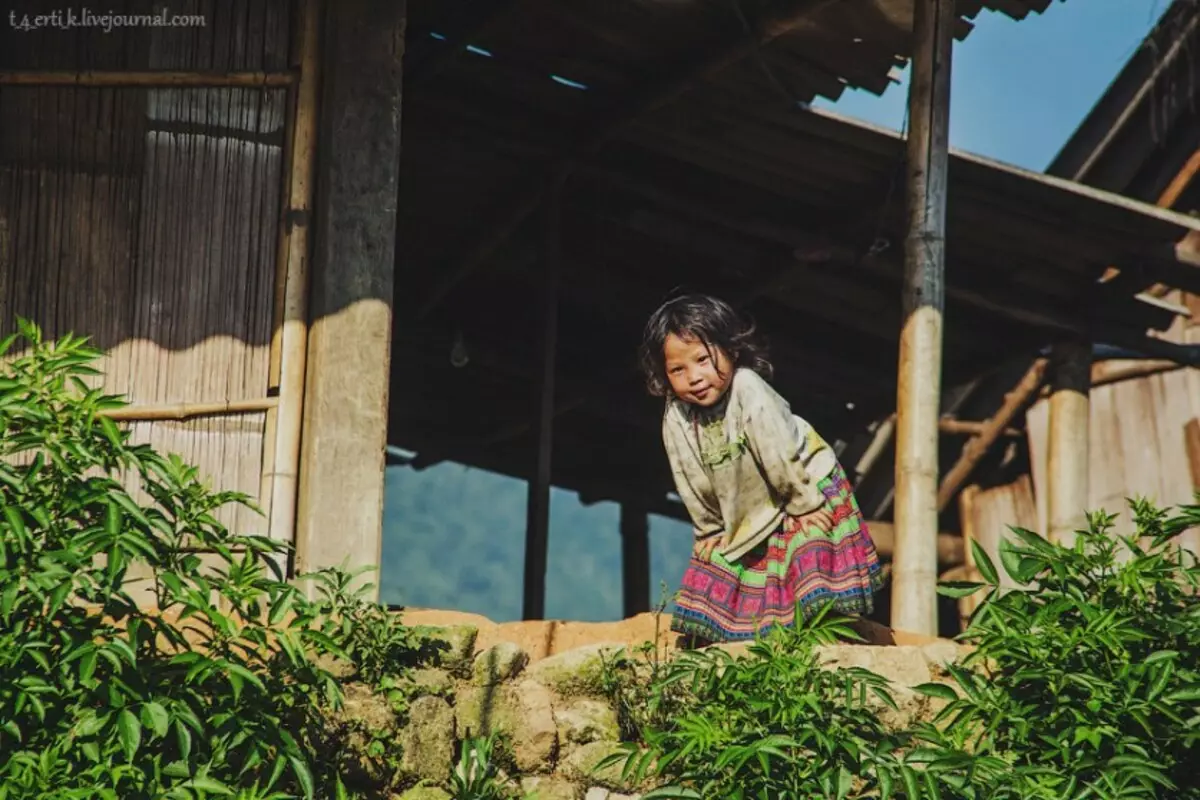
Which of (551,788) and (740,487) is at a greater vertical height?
(740,487)

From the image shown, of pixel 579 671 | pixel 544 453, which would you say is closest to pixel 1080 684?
pixel 579 671

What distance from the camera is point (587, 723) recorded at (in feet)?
18.4

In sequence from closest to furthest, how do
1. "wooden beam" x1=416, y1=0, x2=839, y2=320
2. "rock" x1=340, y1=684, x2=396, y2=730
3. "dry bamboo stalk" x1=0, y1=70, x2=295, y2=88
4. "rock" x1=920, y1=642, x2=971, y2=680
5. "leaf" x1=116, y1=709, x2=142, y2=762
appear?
"leaf" x1=116, y1=709, x2=142, y2=762, "rock" x1=340, y1=684, x2=396, y2=730, "rock" x1=920, y1=642, x2=971, y2=680, "dry bamboo stalk" x1=0, y1=70, x2=295, y2=88, "wooden beam" x1=416, y1=0, x2=839, y2=320

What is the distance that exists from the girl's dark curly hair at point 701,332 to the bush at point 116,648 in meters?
1.76

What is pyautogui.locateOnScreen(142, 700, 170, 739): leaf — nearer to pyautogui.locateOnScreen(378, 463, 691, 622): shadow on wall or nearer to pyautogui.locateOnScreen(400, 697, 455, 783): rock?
pyautogui.locateOnScreen(400, 697, 455, 783): rock

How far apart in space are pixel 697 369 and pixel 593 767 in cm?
154

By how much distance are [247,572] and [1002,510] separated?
6.73 metres

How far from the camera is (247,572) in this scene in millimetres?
5055

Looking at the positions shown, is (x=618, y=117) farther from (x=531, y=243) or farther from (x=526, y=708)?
(x=526, y=708)

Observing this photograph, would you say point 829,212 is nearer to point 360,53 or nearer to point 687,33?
point 687,33

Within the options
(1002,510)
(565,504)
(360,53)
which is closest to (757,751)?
(360,53)

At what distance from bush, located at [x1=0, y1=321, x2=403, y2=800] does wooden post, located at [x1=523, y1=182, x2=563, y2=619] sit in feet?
13.2

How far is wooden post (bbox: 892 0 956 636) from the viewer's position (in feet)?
23.3

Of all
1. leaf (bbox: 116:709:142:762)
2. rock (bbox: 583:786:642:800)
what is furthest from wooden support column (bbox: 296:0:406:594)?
leaf (bbox: 116:709:142:762)
